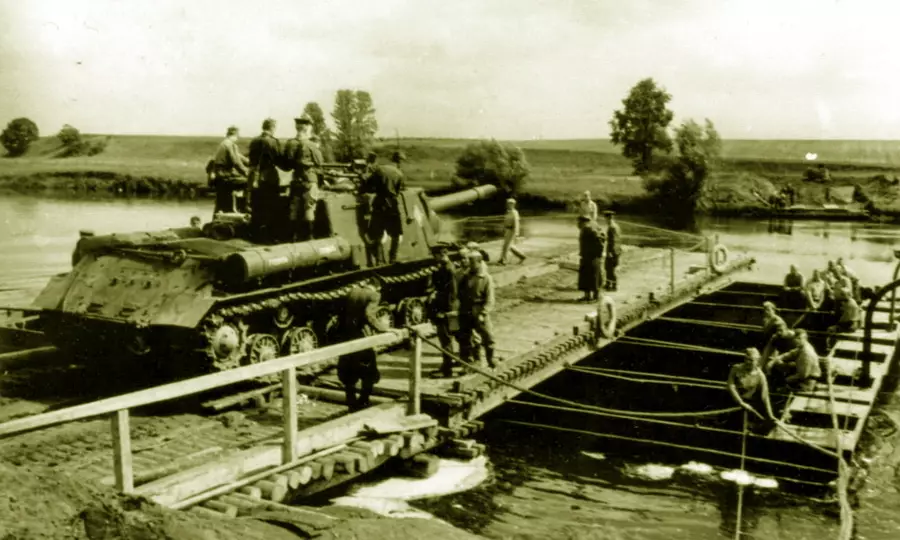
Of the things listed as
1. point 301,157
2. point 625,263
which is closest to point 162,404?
point 301,157

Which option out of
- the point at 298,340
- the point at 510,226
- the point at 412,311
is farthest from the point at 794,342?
the point at 298,340

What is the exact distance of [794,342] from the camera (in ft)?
44.4

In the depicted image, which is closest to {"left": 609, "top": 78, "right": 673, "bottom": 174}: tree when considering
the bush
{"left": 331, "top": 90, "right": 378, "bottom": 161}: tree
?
{"left": 331, "top": 90, "right": 378, "bottom": 161}: tree

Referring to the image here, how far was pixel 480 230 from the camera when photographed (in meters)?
42.6

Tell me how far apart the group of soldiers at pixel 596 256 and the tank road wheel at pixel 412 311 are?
3303mm

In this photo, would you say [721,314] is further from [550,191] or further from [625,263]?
[550,191]

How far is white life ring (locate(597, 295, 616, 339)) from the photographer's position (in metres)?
14.0

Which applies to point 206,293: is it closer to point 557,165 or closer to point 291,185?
point 291,185

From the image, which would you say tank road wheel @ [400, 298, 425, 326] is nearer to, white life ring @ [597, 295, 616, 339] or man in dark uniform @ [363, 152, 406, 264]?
man in dark uniform @ [363, 152, 406, 264]

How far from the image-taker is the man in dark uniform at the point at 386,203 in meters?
13.4

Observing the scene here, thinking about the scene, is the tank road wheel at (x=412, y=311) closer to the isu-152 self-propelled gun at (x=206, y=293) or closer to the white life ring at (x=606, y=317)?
the isu-152 self-propelled gun at (x=206, y=293)

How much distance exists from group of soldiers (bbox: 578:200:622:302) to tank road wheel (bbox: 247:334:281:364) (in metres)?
6.62

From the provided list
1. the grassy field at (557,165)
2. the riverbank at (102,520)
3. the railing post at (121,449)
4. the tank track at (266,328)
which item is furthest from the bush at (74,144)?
the riverbank at (102,520)

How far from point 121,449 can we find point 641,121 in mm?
57026
